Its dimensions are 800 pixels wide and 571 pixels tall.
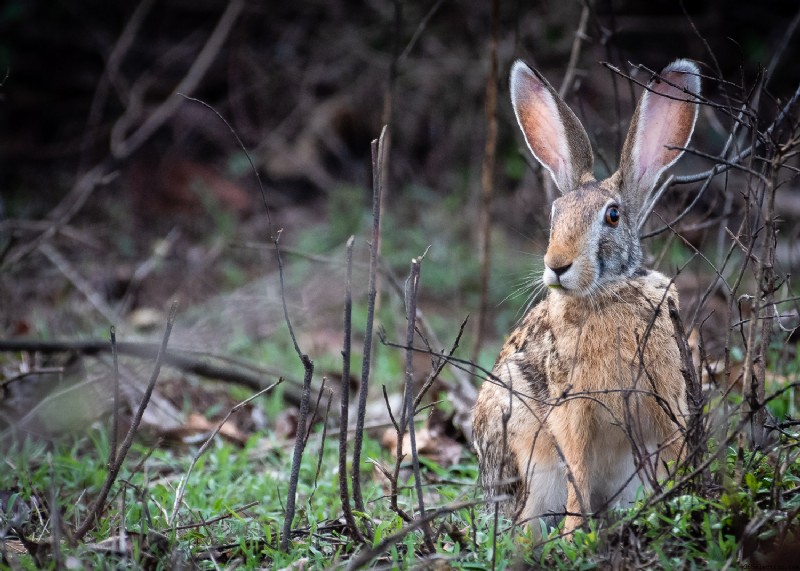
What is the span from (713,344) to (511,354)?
6.43 ft

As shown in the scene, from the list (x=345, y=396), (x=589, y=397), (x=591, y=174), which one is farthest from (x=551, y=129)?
(x=345, y=396)

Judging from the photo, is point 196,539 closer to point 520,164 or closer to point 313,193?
point 520,164

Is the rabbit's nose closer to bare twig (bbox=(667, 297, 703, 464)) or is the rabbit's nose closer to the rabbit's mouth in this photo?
the rabbit's mouth

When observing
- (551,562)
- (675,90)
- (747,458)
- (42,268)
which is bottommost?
(42,268)

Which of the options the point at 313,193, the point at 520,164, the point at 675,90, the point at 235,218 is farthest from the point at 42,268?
the point at 675,90

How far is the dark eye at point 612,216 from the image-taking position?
3881 mm

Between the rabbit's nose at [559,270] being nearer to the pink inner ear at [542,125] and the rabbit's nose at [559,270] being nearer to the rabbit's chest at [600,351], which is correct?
the rabbit's chest at [600,351]

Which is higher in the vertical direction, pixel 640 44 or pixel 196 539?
pixel 640 44

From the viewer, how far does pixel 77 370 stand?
5.59 m

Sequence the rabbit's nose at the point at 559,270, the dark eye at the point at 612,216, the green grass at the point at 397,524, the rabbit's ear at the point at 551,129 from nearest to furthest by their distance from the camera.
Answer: the green grass at the point at 397,524
the rabbit's nose at the point at 559,270
the dark eye at the point at 612,216
the rabbit's ear at the point at 551,129

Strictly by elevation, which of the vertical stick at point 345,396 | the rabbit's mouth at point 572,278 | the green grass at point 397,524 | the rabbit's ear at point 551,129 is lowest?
the green grass at point 397,524

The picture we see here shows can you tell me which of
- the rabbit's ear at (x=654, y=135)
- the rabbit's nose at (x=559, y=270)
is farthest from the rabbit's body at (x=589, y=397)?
the rabbit's ear at (x=654, y=135)

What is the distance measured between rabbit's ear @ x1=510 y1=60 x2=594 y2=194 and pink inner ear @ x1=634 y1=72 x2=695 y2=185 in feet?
0.89

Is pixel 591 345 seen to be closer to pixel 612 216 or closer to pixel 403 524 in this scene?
pixel 612 216
